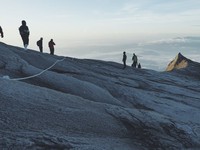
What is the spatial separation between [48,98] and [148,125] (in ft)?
12.6

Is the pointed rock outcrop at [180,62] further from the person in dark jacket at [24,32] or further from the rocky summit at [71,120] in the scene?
the rocky summit at [71,120]

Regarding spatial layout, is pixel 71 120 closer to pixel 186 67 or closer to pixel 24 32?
pixel 24 32

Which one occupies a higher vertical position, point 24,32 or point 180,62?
point 24,32

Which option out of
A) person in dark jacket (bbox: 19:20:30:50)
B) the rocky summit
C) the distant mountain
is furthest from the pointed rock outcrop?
the rocky summit

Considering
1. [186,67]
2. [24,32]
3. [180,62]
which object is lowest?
[186,67]

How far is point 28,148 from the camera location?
39.5ft

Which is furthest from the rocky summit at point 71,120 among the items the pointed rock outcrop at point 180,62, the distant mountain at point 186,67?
the pointed rock outcrop at point 180,62

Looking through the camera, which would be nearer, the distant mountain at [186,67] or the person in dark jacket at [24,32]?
the person in dark jacket at [24,32]

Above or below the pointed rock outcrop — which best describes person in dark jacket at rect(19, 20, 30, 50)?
above

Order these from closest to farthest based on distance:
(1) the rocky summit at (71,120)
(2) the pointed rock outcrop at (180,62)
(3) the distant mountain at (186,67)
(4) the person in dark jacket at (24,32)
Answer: (1) the rocky summit at (71,120)
(4) the person in dark jacket at (24,32)
(3) the distant mountain at (186,67)
(2) the pointed rock outcrop at (180,62)

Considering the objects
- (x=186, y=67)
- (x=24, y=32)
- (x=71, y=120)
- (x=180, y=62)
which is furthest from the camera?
(x=180, y=62)

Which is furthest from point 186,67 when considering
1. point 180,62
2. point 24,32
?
point 24,32

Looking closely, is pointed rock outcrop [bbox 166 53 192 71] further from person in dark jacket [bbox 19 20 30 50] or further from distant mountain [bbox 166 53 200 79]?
A: person in dark jacket [bbox 19 20 30 50]

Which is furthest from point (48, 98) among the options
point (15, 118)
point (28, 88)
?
point (15, 118)
